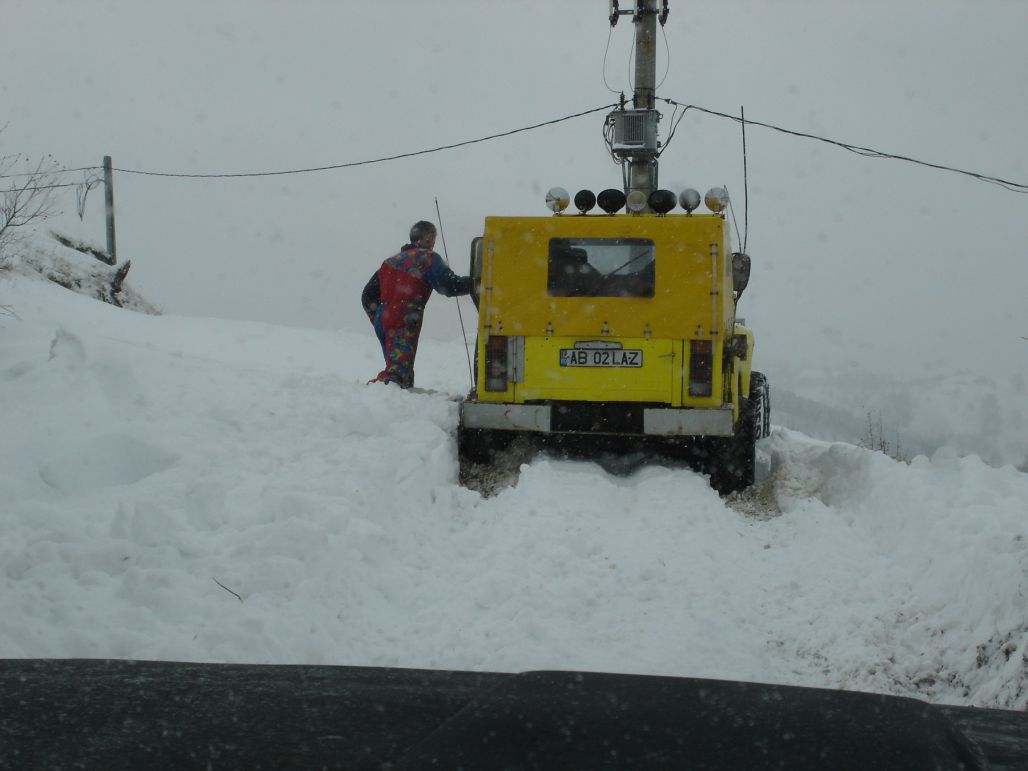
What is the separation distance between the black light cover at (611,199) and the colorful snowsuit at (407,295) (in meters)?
1.63

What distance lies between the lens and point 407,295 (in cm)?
974

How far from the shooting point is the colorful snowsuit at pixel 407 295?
9.69 m

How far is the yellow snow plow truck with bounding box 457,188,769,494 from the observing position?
27.0 feet

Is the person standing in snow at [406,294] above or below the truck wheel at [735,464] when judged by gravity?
above

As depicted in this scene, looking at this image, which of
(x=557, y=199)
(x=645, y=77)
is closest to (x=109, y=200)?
(x=645, y=77)

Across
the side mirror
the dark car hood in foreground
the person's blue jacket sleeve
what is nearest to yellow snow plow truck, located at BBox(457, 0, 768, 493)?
the side mirror

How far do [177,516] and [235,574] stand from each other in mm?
721

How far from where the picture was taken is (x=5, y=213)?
425 inches

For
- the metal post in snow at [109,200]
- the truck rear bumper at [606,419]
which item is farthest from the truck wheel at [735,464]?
the metal post in snow at [109,200]

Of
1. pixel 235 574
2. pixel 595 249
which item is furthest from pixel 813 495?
pixel 235 574

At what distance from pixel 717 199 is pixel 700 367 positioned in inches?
59.3

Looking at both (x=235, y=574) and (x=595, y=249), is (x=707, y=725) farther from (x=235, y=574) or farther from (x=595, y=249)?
(x=595, y=249)

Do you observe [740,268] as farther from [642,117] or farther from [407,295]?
[642,117]

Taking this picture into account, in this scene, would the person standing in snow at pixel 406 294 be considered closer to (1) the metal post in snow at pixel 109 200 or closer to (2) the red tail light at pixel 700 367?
(2) the red tail light at pixel 700 367
